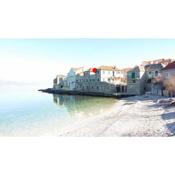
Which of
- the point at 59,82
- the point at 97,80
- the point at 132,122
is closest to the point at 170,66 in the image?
the point at 132,122

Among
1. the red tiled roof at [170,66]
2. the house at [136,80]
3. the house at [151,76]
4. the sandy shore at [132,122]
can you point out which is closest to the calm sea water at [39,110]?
the sandy shore at [132,122]

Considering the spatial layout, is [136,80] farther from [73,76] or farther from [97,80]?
[73,76]

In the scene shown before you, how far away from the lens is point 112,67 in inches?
144

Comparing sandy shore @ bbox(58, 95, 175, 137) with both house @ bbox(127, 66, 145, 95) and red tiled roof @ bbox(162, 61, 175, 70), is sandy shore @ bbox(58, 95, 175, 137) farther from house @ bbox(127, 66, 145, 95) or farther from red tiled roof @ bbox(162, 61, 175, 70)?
red tiled roof @ bbox(162, 61, 175, 70)

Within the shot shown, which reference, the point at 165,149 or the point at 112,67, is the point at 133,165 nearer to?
the point at 165,149

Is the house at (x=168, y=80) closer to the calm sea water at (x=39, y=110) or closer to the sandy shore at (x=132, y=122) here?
the sandy shore at (x=132, y=122)

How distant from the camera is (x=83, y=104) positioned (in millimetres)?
4496

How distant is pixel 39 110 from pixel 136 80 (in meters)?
1.29

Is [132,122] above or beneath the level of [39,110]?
beneath

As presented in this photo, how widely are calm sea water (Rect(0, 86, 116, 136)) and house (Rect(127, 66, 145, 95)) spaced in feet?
1.18

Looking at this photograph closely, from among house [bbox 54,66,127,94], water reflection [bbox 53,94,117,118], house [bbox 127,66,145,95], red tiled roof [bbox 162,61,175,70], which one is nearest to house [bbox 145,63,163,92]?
house [bbox 127,66,145,95]

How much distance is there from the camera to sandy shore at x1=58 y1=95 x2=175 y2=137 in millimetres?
3531
